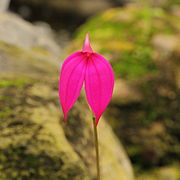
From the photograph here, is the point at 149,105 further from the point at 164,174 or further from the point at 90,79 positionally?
the point at 90,79

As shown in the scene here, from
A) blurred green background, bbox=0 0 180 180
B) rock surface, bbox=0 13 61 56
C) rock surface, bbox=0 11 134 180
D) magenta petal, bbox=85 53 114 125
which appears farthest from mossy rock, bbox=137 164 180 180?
magenta petal, bbox=85 53 114 125

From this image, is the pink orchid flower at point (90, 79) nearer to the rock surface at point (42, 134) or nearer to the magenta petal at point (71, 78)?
the magenta petal at point (71, 78)

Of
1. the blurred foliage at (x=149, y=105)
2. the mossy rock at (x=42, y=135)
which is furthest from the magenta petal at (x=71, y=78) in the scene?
the blurred foliage at (x=149, y=105)

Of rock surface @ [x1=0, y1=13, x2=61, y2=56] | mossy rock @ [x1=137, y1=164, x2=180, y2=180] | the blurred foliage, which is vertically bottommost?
mossy rock @ [x1=137, y1=164, x2=180, y2=180]

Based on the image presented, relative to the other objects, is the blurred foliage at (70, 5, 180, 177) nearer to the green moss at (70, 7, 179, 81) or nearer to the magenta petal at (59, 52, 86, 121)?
the green moss at (70, 7, 179, 81)

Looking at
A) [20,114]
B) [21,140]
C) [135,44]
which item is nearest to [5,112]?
[20,114]

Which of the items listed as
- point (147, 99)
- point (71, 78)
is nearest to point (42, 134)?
point (71, 78)

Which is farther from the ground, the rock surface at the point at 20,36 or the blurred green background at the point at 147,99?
the rock surface at the point at 20,36

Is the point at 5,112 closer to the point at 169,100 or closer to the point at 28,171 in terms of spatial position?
the point at 28,171
